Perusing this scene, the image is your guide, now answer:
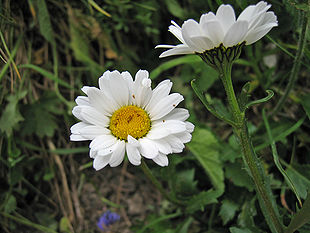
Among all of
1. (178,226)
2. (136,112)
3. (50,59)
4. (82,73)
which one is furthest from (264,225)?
(50,59)

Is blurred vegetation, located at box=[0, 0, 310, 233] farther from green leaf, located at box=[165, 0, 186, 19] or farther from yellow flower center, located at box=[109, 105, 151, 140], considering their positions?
yellow flower center, located at box=[109, 105, 151, 140]

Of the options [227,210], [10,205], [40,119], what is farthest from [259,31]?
[10,205]

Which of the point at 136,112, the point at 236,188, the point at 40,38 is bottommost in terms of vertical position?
the point at 236,188

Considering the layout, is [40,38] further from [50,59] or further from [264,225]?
[264,225]

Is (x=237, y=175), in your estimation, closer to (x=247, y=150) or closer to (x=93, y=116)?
(x=247, y=150)

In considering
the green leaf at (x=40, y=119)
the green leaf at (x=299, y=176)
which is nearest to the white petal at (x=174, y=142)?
the green leaf at (x=299, y=176)

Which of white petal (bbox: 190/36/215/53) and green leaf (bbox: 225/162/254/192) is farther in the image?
green leaf (bbox: 225/162/254/192)

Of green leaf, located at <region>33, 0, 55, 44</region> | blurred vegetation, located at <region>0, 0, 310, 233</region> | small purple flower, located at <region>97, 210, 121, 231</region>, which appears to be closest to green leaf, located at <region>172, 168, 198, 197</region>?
blurred vegetation, located at <region>0, 0, 310, 233</region>
